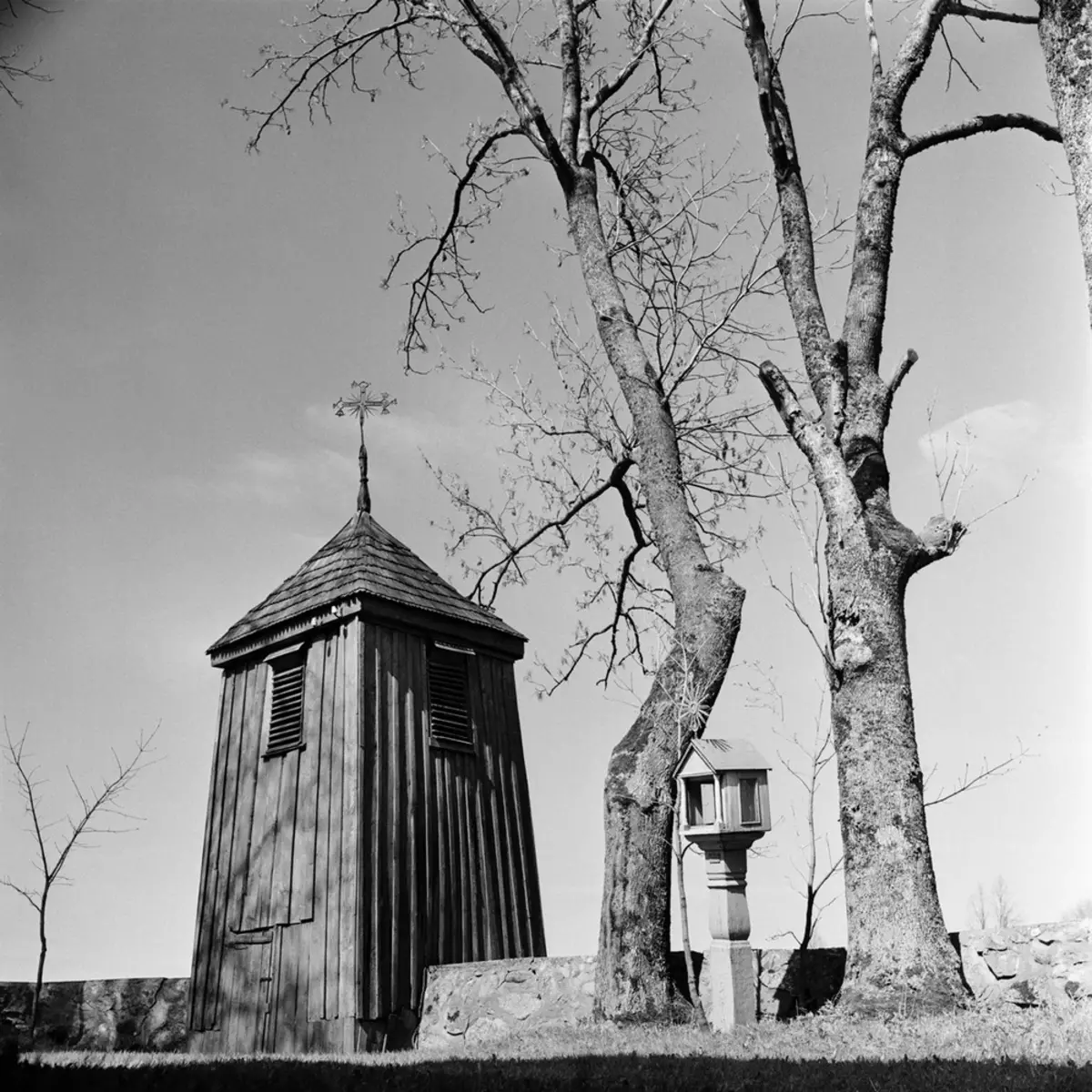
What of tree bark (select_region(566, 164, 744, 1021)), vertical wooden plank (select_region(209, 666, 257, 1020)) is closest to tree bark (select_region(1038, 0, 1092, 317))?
tree bark (select_region(566, 164, 744, 1021))

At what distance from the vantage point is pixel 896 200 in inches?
436

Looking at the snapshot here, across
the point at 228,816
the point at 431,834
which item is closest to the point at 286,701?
the point at 228,816

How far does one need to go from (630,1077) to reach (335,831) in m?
6.47

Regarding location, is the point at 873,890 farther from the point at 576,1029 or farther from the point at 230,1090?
the point at 230,1090

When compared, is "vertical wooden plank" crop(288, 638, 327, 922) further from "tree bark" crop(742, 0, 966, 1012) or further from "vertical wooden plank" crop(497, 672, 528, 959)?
"tree bark" crop(742, 0, 966, 1012)

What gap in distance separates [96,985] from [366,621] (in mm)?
5906

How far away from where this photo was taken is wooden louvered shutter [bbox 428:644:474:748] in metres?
13.4

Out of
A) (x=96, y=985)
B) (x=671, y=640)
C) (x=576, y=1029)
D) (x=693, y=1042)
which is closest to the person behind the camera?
(x=693, y=1042)

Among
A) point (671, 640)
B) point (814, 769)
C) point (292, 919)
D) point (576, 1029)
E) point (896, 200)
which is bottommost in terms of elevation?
point (576, 1029)

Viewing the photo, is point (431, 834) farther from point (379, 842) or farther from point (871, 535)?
point (871, 535)

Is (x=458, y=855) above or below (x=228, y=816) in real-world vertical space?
below

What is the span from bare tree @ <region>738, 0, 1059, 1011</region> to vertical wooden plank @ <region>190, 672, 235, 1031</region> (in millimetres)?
8047

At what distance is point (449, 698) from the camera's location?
44.9 feet

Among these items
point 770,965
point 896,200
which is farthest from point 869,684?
point 896,200
